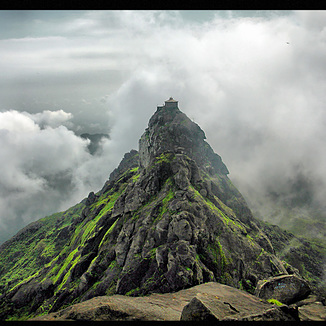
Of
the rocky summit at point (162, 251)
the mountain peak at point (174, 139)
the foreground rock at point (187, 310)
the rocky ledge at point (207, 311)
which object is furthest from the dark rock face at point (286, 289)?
the mountain peak at point (174, 139)

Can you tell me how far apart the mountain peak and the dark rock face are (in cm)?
10756

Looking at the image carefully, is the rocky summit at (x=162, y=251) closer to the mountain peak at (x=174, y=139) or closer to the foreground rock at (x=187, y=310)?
the foreground rock at (x=187, y=310)

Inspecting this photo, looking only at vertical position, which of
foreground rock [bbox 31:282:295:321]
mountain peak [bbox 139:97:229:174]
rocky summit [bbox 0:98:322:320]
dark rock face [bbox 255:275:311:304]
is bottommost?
foreground rock [bbox 31:282:295:321]

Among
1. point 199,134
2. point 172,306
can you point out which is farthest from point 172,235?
point 199,134

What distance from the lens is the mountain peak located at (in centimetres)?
14788

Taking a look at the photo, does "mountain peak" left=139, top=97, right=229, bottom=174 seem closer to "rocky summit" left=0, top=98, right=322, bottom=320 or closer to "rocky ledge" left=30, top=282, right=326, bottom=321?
"rocky summit" left=0, top=98, right=322, bottom=320

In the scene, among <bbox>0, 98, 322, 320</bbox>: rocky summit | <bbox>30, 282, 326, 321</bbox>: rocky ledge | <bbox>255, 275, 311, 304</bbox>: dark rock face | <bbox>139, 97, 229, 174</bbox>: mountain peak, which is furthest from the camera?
<bbox>139, 97, 229, 174</bbox>: mountain peak

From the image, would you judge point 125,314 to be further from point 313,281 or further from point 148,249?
point 313,281

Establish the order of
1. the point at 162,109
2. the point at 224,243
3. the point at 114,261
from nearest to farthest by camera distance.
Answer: the point at 224,243 → the point at 114,261 → the point at 162,109

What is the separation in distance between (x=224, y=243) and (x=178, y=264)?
2384 cm

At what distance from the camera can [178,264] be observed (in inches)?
2383

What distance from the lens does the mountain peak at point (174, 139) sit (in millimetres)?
147875

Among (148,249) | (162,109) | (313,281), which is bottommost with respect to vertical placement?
(148,249)

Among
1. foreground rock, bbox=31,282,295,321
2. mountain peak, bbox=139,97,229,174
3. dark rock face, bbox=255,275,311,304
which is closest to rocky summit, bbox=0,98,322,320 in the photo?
dark rock face, bbox=255,275,311,304
